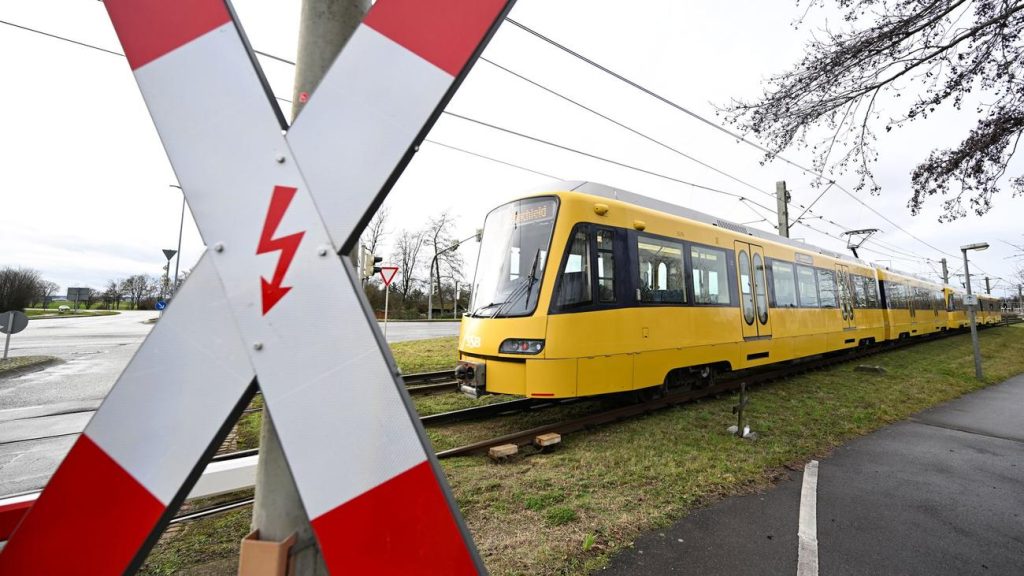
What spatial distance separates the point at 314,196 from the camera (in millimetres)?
924

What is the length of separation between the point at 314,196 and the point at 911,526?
4.53 meters

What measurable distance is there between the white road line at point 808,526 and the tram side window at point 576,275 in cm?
281

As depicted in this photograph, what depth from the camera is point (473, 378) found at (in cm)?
537

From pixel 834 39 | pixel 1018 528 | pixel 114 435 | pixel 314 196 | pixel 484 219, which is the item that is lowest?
pixel 1018 528

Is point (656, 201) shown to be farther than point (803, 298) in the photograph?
No

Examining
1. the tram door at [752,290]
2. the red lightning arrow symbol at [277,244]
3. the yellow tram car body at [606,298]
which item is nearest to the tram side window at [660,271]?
the yellow tram car body at [606,298]

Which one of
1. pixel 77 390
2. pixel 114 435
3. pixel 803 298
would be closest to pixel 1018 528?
pixel 114 435

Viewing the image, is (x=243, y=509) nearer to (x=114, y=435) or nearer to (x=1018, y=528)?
(x=114, y=435)

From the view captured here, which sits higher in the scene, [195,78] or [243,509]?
[195,78]

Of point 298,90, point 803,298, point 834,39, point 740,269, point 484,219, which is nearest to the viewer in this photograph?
point 298,90

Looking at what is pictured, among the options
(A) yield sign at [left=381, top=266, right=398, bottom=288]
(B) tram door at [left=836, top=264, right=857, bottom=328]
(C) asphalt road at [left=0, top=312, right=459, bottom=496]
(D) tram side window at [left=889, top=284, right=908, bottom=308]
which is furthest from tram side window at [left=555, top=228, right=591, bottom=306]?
(D) tram side window at [left=889, top=284, right=908, bottom=308]

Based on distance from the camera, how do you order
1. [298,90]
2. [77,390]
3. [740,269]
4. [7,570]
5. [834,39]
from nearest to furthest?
[7,570], [298,90], [834,39], [740,269], [77,390]

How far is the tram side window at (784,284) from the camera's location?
8.58 meters

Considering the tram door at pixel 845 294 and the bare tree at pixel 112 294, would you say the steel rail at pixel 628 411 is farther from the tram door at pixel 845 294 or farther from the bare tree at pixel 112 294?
the bare tree at pixel 112 294
